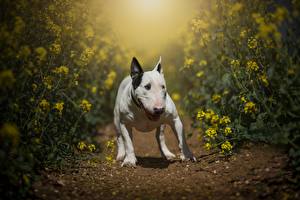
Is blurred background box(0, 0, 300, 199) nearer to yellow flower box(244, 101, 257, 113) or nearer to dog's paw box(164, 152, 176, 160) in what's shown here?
yellow flower box(244, 101, 257, 113)

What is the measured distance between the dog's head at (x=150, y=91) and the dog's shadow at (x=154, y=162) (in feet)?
2.72

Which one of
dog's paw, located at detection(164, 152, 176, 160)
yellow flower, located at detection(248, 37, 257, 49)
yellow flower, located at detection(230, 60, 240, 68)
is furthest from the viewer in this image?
dog's paw, located at detection(164, 152, 176, 160)

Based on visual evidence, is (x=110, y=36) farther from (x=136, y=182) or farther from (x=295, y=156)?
(x=295, y=156)

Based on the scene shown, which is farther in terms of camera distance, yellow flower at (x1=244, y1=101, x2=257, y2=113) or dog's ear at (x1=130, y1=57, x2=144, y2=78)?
dog's ear at (x1=130, y1=57, x2=144, y2=78)

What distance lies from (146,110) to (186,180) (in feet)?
3.32

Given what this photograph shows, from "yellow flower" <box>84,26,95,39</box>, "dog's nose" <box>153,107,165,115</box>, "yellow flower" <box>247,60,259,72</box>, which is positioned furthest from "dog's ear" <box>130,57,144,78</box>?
"yellow flower" <box>247,60,259,72</box>

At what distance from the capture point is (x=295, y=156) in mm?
4801

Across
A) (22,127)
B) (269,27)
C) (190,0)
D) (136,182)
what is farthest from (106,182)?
(190,0)

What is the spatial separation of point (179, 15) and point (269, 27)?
1053 centimetres

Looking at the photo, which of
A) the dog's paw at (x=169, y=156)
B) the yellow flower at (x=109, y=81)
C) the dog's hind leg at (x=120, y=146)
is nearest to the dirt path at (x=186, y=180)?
the dog's paw at (x=169, y=156)

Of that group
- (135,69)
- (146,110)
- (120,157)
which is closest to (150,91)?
(146,110)

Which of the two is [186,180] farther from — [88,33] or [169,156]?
[88,33]

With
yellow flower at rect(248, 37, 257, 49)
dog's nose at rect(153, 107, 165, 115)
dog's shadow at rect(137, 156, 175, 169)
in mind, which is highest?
yellow flower at rect(248, 37, 257, 49)

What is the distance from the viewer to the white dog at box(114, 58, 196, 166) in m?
5.99
